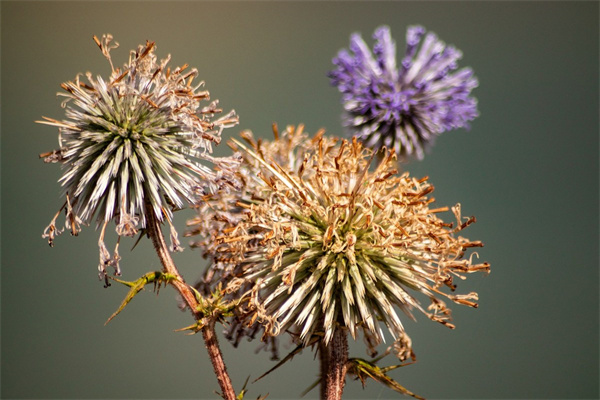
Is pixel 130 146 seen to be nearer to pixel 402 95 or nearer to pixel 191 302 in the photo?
pixel 191 302

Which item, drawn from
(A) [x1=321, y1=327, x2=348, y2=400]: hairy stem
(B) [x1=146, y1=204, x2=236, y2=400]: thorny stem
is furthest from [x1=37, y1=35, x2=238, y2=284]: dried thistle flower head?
(A) [x1=321, y1=327, x2=348, y2=400]: hairy stem

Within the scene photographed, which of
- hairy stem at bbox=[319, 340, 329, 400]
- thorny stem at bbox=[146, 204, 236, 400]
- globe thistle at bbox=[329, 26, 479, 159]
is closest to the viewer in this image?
thorny stem at bbox=[146, 204, 236, 400]

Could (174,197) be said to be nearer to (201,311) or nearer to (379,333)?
(201,311)

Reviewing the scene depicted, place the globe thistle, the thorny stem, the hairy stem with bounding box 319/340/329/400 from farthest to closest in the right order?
the globe thistle → the hairy stem with bounding box 319/340/329/400 → the thorny stem

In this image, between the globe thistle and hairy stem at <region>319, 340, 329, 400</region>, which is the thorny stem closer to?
hairy stem at <region>319, 340, 329, 400</region>

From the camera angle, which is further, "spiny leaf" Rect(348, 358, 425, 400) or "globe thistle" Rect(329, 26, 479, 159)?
"globe thistle" Rect(329, 26, 479, 159)

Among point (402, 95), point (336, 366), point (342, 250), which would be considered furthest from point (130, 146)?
point (402, 95)

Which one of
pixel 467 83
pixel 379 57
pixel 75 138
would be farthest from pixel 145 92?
pixel 467 83
